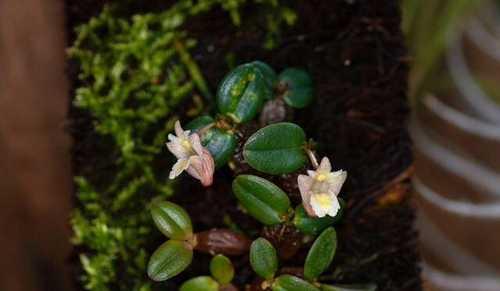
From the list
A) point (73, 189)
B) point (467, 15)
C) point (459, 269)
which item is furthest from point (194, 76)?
point (459, 269)

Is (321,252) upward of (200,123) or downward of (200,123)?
downward

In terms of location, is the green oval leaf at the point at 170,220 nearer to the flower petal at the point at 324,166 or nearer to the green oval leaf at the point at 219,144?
the green oval leaf at the point at 219,144

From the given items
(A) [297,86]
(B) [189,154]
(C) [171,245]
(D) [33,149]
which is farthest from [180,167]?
(D) [33,149]

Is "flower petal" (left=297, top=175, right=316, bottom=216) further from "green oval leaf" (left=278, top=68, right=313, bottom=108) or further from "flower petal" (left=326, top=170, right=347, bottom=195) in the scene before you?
"green oval leaf" (left=278, top=68, right=313, bottom=108)

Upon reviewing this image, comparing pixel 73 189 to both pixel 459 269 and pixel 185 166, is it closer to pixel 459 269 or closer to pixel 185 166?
pixel 185 166

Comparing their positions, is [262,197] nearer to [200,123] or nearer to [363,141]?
[200,123]
